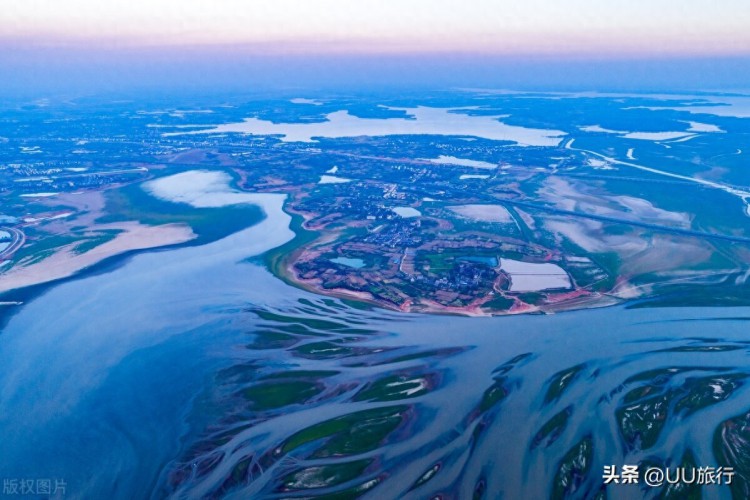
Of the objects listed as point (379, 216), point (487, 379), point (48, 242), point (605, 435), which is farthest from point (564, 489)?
point (48, 242)

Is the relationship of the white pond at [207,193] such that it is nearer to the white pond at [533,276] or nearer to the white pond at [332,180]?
the white pond at [332,180]

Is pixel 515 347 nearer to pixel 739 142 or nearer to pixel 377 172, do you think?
pixel 377 172

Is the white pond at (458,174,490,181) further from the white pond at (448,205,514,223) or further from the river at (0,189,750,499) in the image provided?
the river at (0,189,750,499)

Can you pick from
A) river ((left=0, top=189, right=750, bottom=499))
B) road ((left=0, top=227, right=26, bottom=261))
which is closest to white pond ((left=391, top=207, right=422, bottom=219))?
river ((left=0, top=189, right=750, bottom=499))

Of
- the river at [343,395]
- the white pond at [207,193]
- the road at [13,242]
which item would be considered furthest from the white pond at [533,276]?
the road at [13,242]

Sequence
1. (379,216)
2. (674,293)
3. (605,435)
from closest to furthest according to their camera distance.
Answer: (605,435) < (674,293) < (379,216)

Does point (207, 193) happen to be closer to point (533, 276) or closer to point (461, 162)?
point (461, 162)
